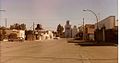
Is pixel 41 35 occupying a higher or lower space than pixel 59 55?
higher

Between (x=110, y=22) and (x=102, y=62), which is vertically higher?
(x=110, y=22)

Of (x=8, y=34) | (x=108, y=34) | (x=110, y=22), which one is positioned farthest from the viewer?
(x=8, y=34)

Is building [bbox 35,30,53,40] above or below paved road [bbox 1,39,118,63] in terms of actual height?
above

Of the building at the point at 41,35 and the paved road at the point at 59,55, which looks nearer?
the paved road at the point at 59,55

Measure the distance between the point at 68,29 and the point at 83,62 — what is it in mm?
176920

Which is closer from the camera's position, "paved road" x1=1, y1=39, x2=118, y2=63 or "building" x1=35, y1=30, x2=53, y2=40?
"paved road" x1=1, y1=39, x2=118, y2=63

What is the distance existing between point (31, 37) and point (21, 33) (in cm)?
545

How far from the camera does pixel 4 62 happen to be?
1429 centimetres

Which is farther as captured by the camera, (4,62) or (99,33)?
(99,33)

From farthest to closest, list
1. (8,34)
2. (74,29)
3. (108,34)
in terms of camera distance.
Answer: (74,29)
(8,34)
(108,34)

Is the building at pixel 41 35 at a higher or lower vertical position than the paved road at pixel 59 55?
higher

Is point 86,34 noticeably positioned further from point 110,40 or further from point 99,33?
point 110,40

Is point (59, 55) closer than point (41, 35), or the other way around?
point (59, 55)

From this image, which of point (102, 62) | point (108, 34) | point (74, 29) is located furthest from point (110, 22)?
point (74, 29)
